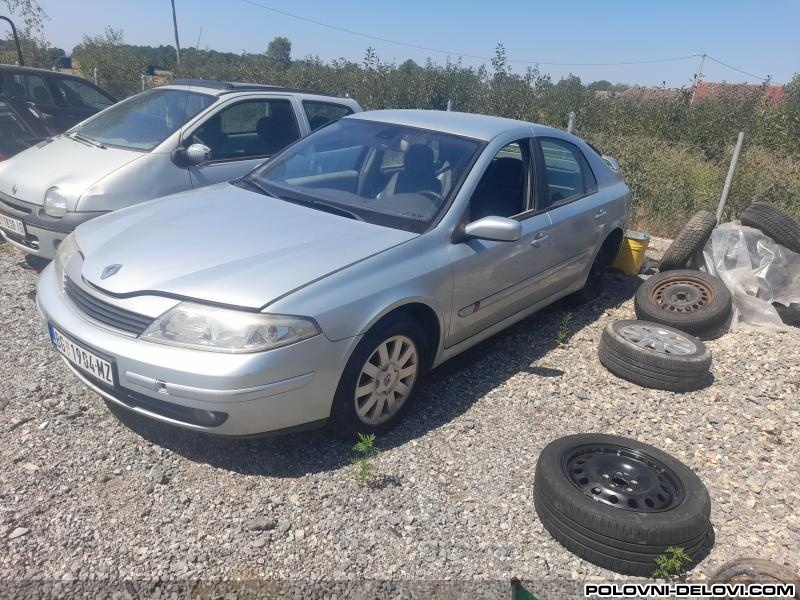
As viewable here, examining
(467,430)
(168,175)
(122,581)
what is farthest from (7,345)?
(467,430)

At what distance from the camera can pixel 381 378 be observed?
3301 millimetres

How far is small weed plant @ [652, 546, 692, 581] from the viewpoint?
259 centimetres

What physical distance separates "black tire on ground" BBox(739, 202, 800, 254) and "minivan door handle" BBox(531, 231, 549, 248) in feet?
9.05

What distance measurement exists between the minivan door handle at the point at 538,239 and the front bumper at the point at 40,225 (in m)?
3.45

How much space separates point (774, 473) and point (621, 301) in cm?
286

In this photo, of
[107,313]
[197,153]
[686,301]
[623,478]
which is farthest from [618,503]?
[197,153]

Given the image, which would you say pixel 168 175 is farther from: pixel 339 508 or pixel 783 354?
pixel 783 354

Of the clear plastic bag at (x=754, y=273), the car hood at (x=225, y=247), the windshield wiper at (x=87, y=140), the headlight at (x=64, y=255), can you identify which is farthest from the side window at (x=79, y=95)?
the clear plastic bag at (x=754, y=273)

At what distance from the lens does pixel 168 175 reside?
5383mm

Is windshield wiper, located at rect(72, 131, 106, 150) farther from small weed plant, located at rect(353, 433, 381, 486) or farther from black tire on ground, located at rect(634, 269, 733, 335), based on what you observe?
black tire on ground, located at rect(634, 269, 733, 335)

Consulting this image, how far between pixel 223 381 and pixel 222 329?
0.23m

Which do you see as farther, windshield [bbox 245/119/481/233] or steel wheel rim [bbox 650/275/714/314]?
steel wheel rim [bbox 650/275/714/314]

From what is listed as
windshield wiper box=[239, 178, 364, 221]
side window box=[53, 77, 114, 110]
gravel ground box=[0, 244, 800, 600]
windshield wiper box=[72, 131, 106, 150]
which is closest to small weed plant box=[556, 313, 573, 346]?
gravel ground box=[0, 244, 800, 600]

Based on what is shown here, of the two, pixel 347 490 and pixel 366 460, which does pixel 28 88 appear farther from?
pixel 347 490
